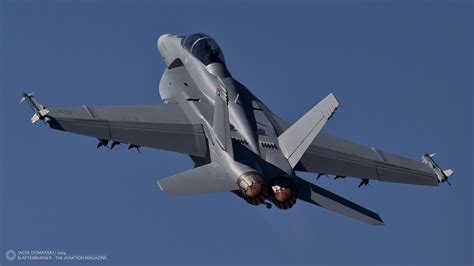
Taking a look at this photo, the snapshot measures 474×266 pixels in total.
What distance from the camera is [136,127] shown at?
31.9m

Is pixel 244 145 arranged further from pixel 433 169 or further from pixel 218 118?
pixel 433 169

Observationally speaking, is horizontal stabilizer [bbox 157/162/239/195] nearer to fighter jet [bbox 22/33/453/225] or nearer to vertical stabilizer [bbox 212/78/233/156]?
fighter jet [bbox 22/33/453/225]

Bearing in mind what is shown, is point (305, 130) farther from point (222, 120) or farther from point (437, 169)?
point (437, 169)

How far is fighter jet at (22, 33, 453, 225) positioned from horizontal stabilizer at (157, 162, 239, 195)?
24mm

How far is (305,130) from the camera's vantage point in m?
30.3

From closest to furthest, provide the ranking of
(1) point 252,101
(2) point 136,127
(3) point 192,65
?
(2) point 136,127, (1) point 252,101, (3) point 192,65

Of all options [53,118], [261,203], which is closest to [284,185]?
[261,203]

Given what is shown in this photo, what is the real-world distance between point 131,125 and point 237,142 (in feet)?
9.57

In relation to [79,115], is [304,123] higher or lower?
lower

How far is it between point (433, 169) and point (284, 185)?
535 cm

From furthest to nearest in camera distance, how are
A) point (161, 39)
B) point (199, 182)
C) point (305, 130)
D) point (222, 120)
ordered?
point (161, 39) < point (305, 130) < point (222, 120) < point (199, 182)

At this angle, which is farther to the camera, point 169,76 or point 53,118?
point 169,76


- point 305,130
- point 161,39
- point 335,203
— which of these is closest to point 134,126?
point 305,130

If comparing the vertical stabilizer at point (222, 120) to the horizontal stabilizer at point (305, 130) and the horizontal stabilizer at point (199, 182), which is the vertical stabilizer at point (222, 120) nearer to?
the horizontal stabilizer at point (199, 182)
